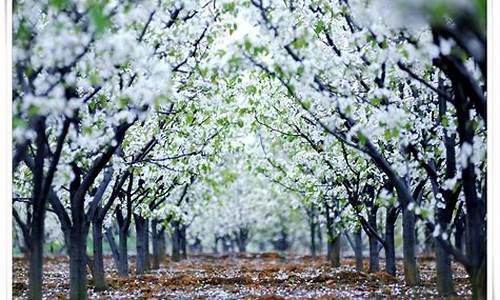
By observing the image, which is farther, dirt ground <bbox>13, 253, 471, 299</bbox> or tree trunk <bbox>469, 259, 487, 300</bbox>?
dirt ground <bbox>13, 253, 471, 299</bbox>

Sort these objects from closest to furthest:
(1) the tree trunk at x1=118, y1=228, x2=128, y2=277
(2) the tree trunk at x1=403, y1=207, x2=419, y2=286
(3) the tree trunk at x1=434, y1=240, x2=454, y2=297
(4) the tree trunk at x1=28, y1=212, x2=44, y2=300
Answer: (4) the tree trunk at x1=28, y1=212, x2=44, y2=300
(3) the tree trunk at x1=434, y1=240, x2=454, y2=297
(2) the tree trunk at x1=403, y1=207, x2=419, y2=286
(1) the tree trunk at x1=118, y1=228, x2=128, y2=277

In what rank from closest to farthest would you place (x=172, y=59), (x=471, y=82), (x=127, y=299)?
(x=471, y=82)
(x=172, y=59)
(x=127, y=299)

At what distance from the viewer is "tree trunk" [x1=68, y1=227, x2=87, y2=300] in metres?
4.96

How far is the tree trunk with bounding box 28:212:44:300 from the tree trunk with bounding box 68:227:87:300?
1.52 ft

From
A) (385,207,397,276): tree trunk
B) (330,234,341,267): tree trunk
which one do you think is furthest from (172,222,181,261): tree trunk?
(385,207,397,276): tree trunk

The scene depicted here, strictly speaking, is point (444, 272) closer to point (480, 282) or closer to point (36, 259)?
point (480, 282)

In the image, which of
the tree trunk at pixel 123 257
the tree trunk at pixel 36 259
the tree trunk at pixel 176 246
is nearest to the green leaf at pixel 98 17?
the tree trunk at pixel 36 259

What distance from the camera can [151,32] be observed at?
13.8 ft

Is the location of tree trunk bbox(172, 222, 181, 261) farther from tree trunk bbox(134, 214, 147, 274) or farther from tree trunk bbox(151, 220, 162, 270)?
tree trunk bbox(134, 214, 147, 274)

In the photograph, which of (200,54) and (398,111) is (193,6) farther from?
(398,111)

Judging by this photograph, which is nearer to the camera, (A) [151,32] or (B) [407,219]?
(A) [151,32]

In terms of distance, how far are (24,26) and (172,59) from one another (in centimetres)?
92

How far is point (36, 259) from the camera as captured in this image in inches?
178

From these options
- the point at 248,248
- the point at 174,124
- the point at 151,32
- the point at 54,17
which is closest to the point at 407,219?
the point at 174,124
